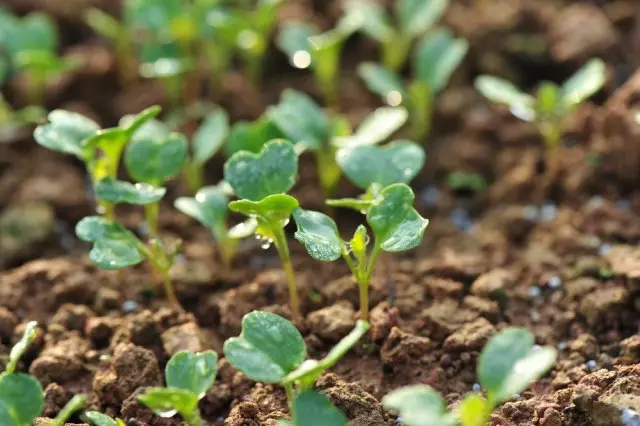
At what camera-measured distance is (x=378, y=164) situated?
69.6 inches

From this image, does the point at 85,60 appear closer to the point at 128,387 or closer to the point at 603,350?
the point at 128,387

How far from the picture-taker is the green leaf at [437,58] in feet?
7.31

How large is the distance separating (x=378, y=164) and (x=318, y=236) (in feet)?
0.92

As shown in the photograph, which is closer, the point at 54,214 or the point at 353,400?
the point at 353,400

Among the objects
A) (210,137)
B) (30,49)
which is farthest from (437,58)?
(30,49)

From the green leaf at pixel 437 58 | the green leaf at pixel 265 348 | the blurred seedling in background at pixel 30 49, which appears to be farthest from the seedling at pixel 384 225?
the blurred seedling in background at pixel 30 49

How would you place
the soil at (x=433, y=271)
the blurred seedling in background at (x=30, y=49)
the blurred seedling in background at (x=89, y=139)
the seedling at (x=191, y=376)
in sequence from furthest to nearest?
1. the blurred seedling in background at (x=30, y=49)
2. the blurred seedling in background at (x=89, y=139)
3. the soil at (x=433, y=271)
4. the seedling at (x=191, y=376)

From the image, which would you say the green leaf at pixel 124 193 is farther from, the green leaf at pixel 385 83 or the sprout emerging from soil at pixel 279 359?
the green leaf at pixel 385 83

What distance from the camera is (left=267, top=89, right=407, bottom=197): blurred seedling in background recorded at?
1959 mm

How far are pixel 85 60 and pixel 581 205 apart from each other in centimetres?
139

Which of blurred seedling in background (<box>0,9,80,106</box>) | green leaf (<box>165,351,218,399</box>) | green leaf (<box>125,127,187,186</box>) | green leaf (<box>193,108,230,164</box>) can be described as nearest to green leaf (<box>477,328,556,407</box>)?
green leaf (<box>165,351,218,399</box>)

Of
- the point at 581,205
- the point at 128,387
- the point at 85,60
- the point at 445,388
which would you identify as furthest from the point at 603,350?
the point at 85,60

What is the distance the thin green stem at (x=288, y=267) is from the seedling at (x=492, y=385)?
47cm

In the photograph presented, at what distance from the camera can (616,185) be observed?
6.99 feet
